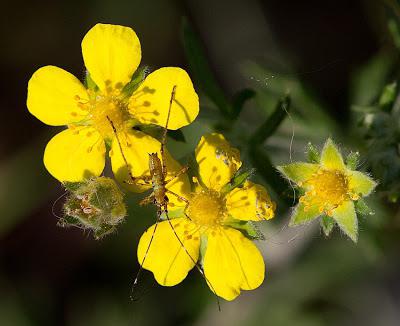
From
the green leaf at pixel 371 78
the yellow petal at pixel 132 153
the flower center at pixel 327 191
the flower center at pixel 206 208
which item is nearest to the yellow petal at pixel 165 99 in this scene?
the yellow petal at pixel 132 153

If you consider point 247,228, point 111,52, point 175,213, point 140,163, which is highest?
point 111,52

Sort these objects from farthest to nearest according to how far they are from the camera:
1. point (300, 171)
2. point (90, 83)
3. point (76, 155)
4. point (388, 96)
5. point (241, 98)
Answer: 1. point (388, 96)
2. point (241, 98)
3. point (90, 83)
4. point (76, 155)
5. point (300, 171)

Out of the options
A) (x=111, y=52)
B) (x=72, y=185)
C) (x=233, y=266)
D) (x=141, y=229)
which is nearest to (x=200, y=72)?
(x=111, y=52)

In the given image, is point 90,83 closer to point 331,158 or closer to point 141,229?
point 331,158

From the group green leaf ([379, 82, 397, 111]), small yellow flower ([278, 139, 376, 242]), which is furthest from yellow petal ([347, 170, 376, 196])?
green leaf ([379, 82, 397, 111])

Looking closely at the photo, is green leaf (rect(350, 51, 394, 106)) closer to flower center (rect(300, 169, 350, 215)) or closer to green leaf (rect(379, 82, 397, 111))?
green leaf (rect(379, 82, 397, 111))

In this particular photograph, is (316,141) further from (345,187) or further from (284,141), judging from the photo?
(345,187)

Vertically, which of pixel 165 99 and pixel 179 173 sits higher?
pixel 165 99

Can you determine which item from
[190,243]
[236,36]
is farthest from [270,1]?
[190,243]
